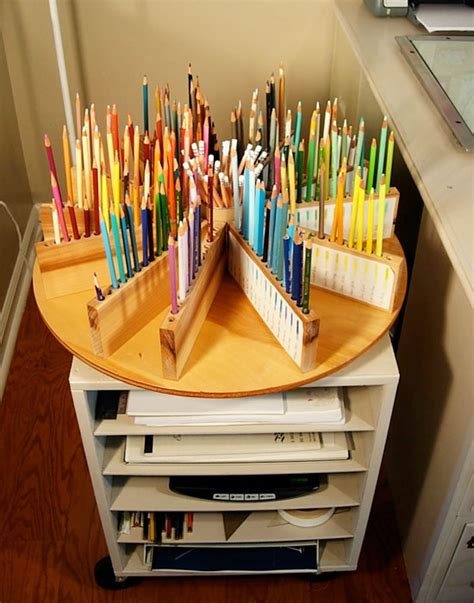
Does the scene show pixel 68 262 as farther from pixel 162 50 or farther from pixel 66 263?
pixel 162 50

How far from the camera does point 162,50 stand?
5.90ft

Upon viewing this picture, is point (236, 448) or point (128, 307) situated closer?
point (128, 307)

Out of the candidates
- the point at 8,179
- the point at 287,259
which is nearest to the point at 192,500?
the point at 287,259

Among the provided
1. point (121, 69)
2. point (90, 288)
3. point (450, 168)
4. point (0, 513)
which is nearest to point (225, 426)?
point (90, 288)

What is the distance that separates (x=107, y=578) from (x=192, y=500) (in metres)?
0.27

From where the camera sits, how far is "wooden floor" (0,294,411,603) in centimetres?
134

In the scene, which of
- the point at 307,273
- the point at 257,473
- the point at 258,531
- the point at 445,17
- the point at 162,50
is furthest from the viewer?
the point at 162,50

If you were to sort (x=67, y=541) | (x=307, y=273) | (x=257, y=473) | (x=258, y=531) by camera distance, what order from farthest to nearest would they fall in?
1. (x=67, y=541)
2. (x=258, y=531)
3. (x=257, y=473)
4. (x=307, y=273)

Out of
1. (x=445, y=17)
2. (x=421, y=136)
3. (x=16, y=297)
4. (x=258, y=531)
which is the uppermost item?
(x=445, y=17)

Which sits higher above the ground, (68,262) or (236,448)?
(68,262)

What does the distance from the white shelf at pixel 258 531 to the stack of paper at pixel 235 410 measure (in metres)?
0.29

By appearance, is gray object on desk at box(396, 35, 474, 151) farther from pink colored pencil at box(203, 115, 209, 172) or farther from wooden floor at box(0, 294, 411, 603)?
wooden floor at box(0, 294, 411, 603)

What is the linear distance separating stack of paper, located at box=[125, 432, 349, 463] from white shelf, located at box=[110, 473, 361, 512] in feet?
0.37

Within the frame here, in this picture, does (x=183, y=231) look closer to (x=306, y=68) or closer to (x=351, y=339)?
(x=351, y=339)
